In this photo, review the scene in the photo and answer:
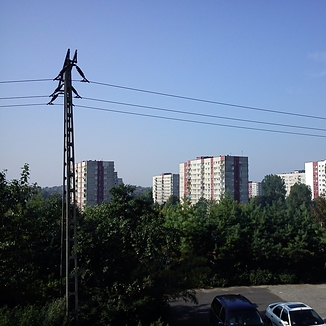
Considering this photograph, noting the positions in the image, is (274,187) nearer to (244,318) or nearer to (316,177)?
(316,177)

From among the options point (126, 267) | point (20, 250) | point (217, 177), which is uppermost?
point (217, 177)

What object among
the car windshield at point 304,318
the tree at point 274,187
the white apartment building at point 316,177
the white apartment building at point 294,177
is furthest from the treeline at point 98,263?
the white apartment building at point 294,177

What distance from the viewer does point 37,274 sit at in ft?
43.5

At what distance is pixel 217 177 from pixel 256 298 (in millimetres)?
58512

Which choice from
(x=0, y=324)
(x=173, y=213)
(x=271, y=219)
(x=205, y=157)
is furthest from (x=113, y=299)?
(x=205, y=157)

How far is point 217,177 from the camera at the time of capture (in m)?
77.7

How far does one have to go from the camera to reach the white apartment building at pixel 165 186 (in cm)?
11675

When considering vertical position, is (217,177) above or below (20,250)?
above

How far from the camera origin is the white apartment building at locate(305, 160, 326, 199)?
96.2 metres

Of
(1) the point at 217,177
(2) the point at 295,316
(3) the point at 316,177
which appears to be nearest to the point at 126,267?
(2) the point at 295,316

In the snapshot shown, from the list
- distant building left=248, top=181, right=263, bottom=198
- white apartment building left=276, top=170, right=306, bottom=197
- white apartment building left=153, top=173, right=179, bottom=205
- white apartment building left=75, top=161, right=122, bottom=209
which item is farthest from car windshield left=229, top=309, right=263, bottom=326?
distant building left=248, top=181, right=263, bottom=198

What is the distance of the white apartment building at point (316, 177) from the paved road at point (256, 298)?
7939 cm

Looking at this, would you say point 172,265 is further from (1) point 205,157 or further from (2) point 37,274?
(1) point 205,157

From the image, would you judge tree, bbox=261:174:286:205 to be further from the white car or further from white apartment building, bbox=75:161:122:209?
the white car
